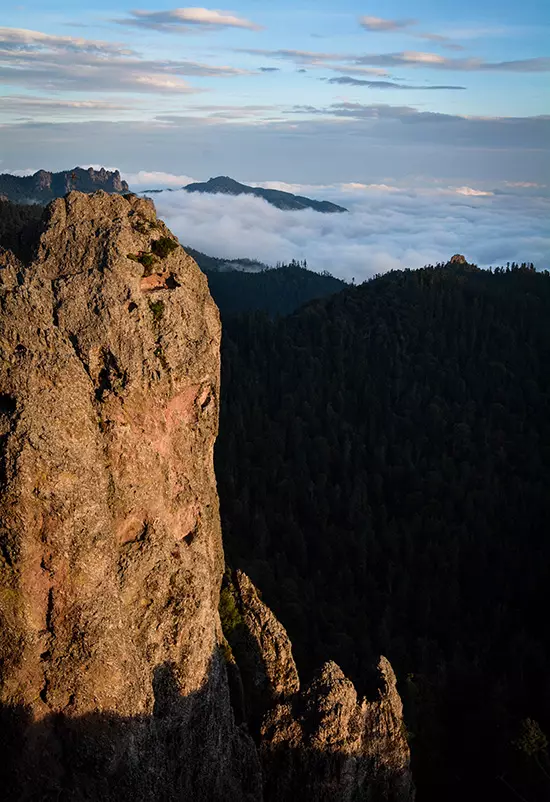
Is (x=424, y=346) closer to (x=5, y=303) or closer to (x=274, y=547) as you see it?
(x=274, y=547)

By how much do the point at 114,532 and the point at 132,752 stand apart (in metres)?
5.78

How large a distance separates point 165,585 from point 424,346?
469 feet

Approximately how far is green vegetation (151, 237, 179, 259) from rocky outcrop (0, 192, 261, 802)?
0.09 metres

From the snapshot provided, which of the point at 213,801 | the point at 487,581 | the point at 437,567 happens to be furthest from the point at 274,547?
the point at 213,801

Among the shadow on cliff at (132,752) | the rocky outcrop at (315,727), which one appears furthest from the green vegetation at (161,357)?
the rocky outcrop at (315,727)

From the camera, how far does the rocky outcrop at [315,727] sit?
28.0 metres

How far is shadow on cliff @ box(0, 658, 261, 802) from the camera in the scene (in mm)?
18703

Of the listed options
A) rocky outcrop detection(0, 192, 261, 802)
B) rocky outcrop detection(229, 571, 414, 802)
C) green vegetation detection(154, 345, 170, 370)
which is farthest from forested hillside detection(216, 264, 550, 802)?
green vegetation detection(154, 345, 170, 370)

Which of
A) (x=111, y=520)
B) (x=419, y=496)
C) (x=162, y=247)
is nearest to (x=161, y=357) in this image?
(x=162, y=247)

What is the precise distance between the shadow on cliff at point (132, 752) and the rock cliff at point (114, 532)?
50mm

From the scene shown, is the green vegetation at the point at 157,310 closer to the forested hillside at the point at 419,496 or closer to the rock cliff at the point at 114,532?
the rock cliff at the point at 114,532

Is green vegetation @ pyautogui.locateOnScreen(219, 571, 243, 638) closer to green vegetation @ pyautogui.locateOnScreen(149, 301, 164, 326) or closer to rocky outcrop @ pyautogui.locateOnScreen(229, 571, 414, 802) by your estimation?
rocky outcrop @ pyautogui.locateOnScreen(229, 571, 414, 802)

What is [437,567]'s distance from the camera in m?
97.7

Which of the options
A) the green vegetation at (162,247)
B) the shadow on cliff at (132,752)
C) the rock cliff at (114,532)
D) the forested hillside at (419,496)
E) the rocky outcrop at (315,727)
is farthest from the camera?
the forested hillside at (419,496)
